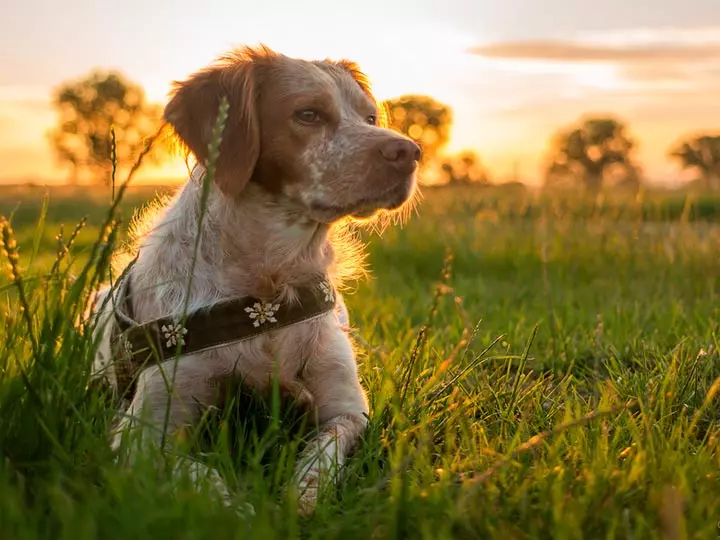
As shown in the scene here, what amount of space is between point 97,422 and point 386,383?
1249 mm

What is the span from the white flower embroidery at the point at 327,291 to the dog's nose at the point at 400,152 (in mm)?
561

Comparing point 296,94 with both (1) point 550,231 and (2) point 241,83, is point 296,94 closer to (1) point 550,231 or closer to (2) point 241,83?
(2) point 241,83

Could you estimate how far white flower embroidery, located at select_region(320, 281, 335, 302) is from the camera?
3.36 m

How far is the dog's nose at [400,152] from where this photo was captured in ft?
10.8

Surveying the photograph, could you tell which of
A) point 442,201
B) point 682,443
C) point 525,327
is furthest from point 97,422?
point 442,201

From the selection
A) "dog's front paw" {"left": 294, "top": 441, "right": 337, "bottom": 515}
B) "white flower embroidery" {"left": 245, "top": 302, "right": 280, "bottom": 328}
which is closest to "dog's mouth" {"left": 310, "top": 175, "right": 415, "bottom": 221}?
"white flower embroidery" {"left": 245, "top": 302, "right": 280, "bottom": 328}

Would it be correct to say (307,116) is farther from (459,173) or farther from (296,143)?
(459,173)

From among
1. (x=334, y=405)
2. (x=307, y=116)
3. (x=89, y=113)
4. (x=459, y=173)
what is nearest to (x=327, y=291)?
(x=334, y=405)

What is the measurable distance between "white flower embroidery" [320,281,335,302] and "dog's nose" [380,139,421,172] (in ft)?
1.84

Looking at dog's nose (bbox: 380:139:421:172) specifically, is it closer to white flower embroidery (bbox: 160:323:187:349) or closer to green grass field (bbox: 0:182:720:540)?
green grass field (bbox: 0:182:720:540)

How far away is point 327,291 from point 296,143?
2.00 ft

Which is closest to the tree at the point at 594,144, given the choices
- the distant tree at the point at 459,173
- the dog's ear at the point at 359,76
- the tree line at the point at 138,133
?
the tree line at the point at 138,133

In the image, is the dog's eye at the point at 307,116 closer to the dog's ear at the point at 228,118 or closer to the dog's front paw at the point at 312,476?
the dog's ear at the point at 228,118

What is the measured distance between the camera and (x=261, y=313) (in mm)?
3150
